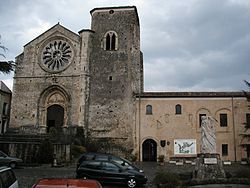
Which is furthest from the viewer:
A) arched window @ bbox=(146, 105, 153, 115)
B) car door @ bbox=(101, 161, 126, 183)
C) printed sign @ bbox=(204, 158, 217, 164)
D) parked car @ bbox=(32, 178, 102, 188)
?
arched window @ bbox=(146, 105, 153, 115)

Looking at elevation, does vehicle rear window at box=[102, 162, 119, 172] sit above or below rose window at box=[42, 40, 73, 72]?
below

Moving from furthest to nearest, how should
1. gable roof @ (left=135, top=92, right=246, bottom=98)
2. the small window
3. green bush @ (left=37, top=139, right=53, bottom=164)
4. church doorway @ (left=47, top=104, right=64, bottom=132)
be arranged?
church doorway @ (left=47, top=104, right=64, bottom=132)
gable roof @ (left=135, top=92, right=246, bottom=98)
the small window
green bush @ (left=37, top=139, right=53, bottom=164)

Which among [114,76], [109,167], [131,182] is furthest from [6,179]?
[114,76]

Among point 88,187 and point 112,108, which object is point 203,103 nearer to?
point 112,108

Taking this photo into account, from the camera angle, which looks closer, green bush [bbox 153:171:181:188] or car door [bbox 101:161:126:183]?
green bush [bbox 153:171:181:188]

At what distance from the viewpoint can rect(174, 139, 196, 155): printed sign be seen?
3509 cm

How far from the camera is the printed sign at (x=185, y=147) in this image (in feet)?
115

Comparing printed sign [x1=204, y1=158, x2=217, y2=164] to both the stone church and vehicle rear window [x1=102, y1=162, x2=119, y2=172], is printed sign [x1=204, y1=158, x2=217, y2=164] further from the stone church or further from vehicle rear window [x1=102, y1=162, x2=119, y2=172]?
the stone church

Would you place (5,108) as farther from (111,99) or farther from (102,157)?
(102,157)

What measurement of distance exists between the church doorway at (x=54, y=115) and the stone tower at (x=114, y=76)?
11.8ft

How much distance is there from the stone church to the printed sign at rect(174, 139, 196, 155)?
11cm

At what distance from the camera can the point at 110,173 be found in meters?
17.5

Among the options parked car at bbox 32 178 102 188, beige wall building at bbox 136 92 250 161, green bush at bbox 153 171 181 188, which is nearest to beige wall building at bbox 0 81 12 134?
beige wall building at bbox 136 92 250 161

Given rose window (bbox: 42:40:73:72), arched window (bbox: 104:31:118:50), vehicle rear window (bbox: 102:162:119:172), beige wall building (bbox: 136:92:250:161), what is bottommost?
vehicle rear window (bbox: 102:162:119:172)
